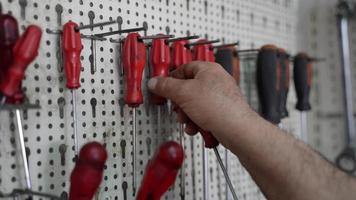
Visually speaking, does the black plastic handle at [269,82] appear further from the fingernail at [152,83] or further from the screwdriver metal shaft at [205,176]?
the fingernail at [152,83]

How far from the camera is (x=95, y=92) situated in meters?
0.70

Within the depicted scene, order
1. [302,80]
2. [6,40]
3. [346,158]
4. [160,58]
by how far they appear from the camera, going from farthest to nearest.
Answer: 1. [346,158]
2. [302,80]
3. [160,58]
4. [6,40]

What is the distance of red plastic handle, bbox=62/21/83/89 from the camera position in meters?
0.61

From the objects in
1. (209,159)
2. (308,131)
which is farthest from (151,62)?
(308,131)

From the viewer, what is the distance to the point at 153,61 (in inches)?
28.4

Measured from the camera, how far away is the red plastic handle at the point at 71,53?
2.01 feet

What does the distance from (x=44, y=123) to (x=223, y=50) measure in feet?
1.34

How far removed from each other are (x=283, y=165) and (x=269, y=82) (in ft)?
1.09

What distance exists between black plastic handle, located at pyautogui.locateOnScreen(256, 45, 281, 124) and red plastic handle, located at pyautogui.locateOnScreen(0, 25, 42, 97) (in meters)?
0.57

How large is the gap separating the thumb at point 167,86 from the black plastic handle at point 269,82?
322 mm

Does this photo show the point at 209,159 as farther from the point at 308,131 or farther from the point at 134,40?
the point at 308,131

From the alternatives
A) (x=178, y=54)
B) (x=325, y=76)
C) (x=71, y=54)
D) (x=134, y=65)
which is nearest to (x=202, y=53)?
(x=178, y=54)

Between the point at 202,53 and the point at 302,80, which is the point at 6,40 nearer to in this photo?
the point at 202,53

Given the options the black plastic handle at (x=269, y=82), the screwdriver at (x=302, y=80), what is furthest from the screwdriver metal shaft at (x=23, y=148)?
the screwdriver at (x=302, y=80)
